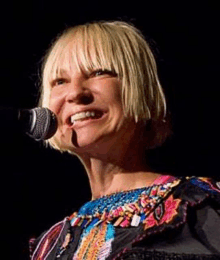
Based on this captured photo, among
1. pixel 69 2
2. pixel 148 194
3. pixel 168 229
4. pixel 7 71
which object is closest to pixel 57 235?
pixel 148 194

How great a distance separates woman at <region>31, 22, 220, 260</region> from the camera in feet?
4.05

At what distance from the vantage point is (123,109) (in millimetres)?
1398

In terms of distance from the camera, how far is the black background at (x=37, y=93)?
1.84m

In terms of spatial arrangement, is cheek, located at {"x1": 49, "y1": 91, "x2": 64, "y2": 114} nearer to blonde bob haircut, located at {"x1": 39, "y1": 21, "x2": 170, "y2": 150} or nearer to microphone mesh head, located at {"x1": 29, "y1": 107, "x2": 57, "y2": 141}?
blonde bob haircut, located at {"x1": 39, "y1": 21, "x2": 170, "y2": 150}

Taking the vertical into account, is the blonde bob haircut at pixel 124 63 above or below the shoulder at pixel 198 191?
above

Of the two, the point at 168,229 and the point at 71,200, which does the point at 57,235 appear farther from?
the point at 71,200

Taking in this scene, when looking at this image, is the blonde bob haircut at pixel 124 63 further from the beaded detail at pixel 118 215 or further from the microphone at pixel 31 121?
the microphone at pixel 31 121

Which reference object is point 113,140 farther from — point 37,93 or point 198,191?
point 37,93

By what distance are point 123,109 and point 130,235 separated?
315mm

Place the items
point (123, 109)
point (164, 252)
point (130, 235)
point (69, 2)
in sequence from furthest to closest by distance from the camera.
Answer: point (69, 2), point (123, 109), point (130, 235), point (164, 252)

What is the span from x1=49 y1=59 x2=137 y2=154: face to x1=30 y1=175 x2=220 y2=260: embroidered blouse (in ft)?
0.46

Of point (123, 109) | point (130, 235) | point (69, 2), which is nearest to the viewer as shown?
point (130, 235)

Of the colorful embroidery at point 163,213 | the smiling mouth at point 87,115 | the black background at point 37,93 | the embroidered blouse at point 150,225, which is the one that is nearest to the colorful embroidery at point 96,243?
the embroidered blouse at point 150,225

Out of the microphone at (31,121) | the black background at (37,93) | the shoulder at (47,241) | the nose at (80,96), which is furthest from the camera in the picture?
the black background at (37,93)
